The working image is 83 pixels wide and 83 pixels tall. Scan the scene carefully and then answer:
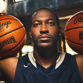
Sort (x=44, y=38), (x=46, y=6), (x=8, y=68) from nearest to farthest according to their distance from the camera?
(x=44, y=38) → (x=8, y=68) → (x=46, y=6)

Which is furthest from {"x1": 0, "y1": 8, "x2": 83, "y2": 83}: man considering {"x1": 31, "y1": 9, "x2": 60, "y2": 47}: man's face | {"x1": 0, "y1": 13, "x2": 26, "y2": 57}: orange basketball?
{"x1": 0, "y1": 13, "x2": 26, "y2": 57}: orange basketball

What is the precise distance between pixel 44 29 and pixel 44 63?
0.45 meters

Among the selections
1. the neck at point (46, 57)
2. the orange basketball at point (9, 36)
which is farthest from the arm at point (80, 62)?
the orange basketball at point (9, 36)

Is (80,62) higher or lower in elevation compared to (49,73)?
higher

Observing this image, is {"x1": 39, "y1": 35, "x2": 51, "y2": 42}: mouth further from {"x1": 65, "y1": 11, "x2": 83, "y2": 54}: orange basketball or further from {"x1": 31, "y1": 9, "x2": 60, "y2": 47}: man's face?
{"x1": 65, "y1": 11, "x2": 83, "y2": 54}: orange basketball

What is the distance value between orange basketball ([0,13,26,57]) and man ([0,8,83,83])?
13 cm

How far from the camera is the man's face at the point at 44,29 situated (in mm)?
1416

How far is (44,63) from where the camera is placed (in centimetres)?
155

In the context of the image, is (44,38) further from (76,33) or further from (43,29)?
(76,33)

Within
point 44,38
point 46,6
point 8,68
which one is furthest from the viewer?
point 46,6

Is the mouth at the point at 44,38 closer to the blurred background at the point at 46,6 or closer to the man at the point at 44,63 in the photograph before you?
the man at the point at 44,63

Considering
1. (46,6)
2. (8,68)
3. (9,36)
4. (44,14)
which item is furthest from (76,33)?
(46,6)

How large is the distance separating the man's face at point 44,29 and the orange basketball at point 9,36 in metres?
0.25

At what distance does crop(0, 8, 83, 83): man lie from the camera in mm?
1418
